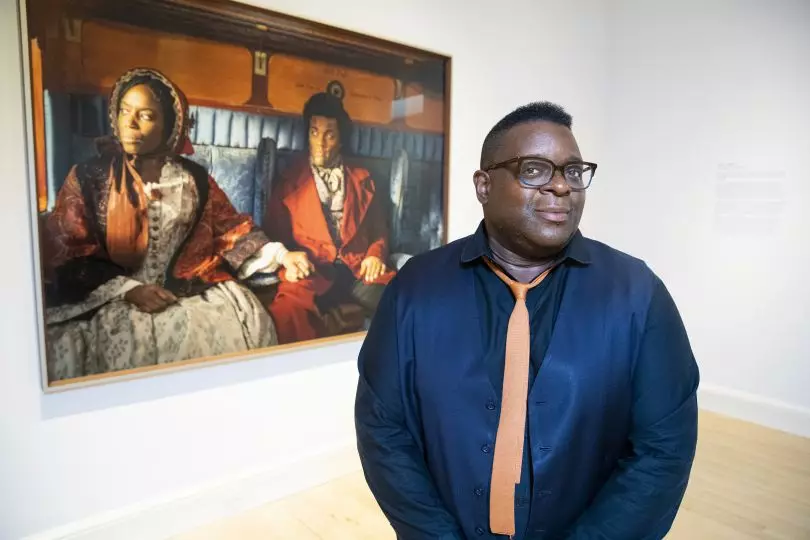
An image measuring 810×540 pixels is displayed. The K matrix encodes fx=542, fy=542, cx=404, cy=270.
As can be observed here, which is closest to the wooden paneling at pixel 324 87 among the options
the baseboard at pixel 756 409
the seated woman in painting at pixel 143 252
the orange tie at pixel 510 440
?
the seated woman in painting at pixel 143 252

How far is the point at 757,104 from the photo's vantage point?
341cm

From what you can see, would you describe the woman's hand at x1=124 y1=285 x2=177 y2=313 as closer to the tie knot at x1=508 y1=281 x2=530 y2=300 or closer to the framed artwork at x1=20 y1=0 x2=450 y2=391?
the framed artwork at x1=20 y1=0 x2=450 y2=391

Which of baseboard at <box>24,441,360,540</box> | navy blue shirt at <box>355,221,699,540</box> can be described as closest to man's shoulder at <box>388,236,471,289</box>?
navy blue shirt at <box>355,221,699,540</box>

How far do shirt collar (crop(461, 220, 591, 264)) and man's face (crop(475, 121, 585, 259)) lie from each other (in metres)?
0.04

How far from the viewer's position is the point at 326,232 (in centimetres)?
265

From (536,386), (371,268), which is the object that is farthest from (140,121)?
(536,386)

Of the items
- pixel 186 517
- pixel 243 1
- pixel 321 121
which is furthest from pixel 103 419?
pixel 243 1

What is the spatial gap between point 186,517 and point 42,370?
2.90 feet

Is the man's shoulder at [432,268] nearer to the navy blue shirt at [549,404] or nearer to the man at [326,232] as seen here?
the navy blue shirt at [549,404]

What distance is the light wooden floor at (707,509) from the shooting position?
2.35 meters

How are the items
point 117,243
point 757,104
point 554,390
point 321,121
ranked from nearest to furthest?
point 554,390 < point 117,243 < point 321,121 < point 757,104

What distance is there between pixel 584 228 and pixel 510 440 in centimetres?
327

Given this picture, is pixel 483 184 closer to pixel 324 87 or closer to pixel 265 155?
pixel 265 155

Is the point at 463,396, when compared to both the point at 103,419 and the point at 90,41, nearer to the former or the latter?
the point at 103,419
